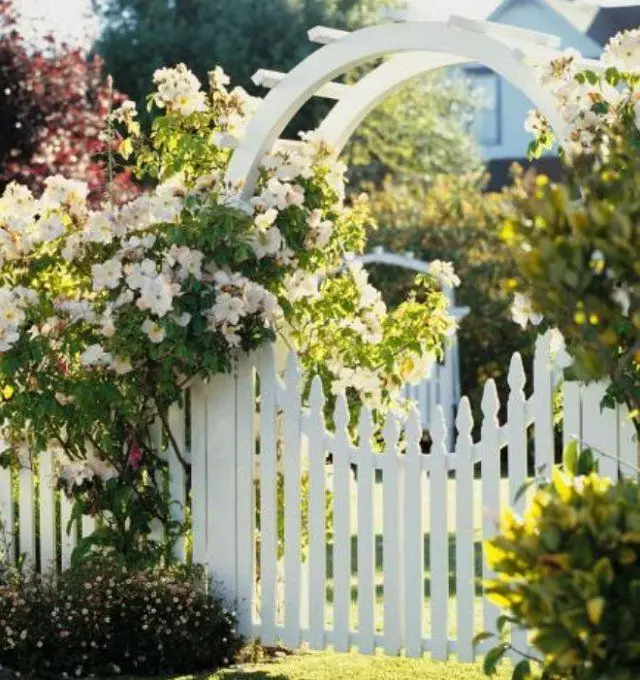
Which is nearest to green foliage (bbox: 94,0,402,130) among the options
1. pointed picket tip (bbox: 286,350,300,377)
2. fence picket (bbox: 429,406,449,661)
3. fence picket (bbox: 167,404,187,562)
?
fence picket (bbox: 167,404,187,562)

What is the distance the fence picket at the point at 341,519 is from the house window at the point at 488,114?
20.2m

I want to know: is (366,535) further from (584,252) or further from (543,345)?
(584,252)

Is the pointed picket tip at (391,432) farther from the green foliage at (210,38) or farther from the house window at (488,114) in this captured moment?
the house window at (488,114)

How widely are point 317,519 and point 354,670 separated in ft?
1.88

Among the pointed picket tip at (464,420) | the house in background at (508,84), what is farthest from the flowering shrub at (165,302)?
the house in background at (508,84)

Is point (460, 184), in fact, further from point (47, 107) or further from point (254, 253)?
point (254, 253)

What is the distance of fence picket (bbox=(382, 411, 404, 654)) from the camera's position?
5.56 m

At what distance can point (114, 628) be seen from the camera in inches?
226

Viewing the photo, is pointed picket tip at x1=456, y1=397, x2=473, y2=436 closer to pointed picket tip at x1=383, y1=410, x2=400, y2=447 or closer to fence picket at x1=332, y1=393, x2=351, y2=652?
pointed picket tip at x1=383, y1=410, x2=400, y2=447

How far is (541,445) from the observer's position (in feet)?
17.1

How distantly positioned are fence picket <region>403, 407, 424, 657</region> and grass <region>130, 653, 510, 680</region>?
23 cm

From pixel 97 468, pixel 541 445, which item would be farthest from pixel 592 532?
pixel 97 468

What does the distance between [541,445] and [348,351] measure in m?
1.36

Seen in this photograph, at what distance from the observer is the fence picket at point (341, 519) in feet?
18.6
